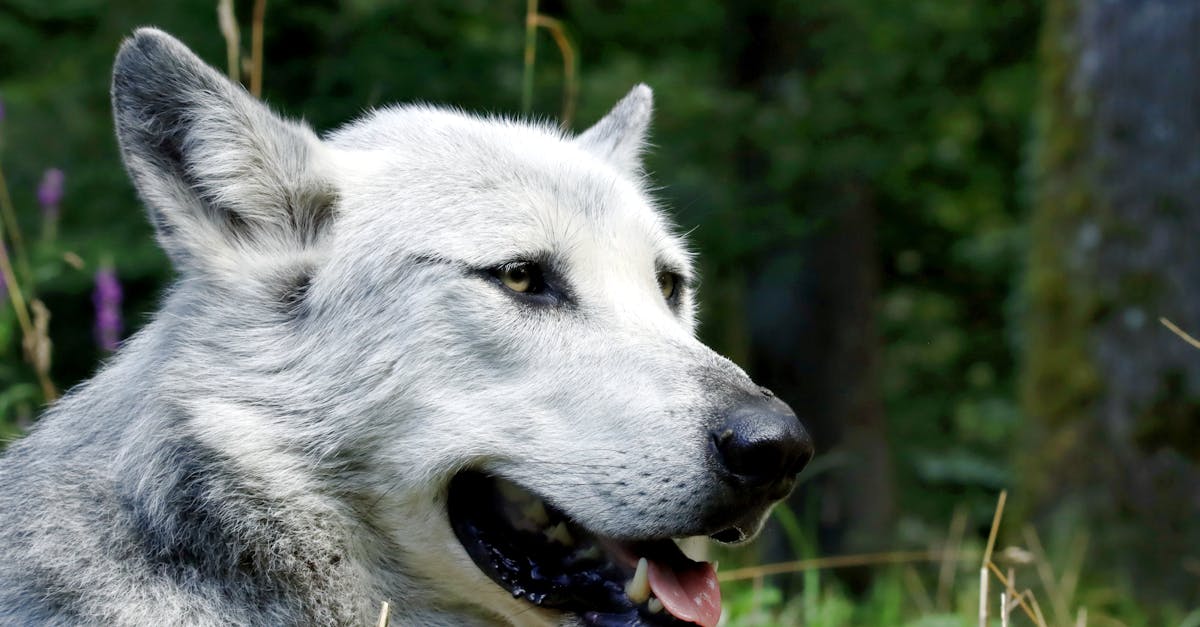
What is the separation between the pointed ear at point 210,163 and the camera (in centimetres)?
284

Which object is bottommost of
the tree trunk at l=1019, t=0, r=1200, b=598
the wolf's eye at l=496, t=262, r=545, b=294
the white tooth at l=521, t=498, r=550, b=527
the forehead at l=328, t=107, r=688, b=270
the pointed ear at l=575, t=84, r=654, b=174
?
the tree trunk at l=1019, t=0, r=1200, b=598

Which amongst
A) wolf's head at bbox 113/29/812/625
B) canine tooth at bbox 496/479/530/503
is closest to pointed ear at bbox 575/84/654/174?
wolf's head at bbox 113/29/812/625

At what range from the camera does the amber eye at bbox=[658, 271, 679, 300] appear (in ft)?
11.2

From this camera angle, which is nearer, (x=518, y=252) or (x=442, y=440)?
(x=442, y=440)

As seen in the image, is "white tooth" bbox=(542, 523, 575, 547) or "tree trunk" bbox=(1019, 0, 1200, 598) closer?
"white tooth" bbox=(542, 523, 575, 547)

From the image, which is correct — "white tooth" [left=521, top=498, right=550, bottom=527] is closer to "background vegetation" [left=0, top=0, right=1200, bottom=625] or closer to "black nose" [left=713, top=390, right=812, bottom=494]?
"black nose" [left=713, top=390, right=812, bottom=494]

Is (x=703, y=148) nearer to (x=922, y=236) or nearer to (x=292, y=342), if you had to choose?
(x=922, y=236)

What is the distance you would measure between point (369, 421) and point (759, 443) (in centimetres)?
87

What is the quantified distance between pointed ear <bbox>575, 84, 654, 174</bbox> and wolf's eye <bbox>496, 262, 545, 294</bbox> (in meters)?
0.95

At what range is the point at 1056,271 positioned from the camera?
21.5 ft

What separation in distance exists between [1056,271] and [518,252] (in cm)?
446

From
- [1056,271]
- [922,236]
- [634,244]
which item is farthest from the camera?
[922,236]

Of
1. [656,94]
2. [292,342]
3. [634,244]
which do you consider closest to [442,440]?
[292,342]

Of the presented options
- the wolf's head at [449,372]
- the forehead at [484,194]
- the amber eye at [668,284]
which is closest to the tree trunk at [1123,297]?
the amber eye at [668,284]
